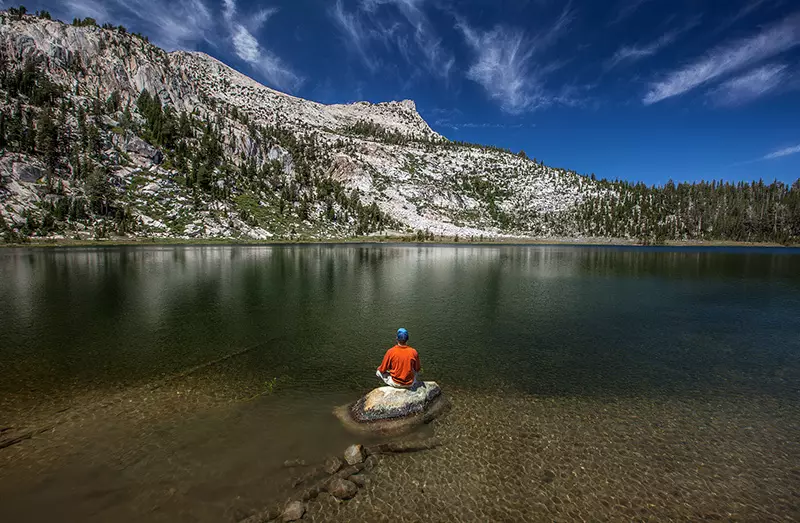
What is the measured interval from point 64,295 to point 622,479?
46243mm

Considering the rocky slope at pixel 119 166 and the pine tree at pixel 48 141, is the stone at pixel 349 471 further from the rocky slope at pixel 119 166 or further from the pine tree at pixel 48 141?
the pine tree at pixel 48 141

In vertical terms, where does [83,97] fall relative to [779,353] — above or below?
above

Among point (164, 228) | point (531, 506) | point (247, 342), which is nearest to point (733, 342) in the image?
point (531, 506)

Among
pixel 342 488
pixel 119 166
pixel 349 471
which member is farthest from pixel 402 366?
pixel 119 166

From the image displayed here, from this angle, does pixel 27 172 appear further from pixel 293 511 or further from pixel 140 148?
pixel 293 511

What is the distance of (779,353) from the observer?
2105 centimetres

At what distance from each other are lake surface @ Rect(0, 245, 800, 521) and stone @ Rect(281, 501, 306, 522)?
513mm

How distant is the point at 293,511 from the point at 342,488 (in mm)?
1288

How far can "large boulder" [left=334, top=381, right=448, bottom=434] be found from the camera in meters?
12.3

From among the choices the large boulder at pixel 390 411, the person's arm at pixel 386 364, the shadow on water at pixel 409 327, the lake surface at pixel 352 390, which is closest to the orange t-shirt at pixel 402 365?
the person's arm at pixel 386 364

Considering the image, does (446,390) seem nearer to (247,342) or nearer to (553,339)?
(553,339)

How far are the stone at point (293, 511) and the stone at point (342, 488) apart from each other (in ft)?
2.78

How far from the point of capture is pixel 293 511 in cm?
823

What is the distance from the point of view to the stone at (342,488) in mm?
8961
